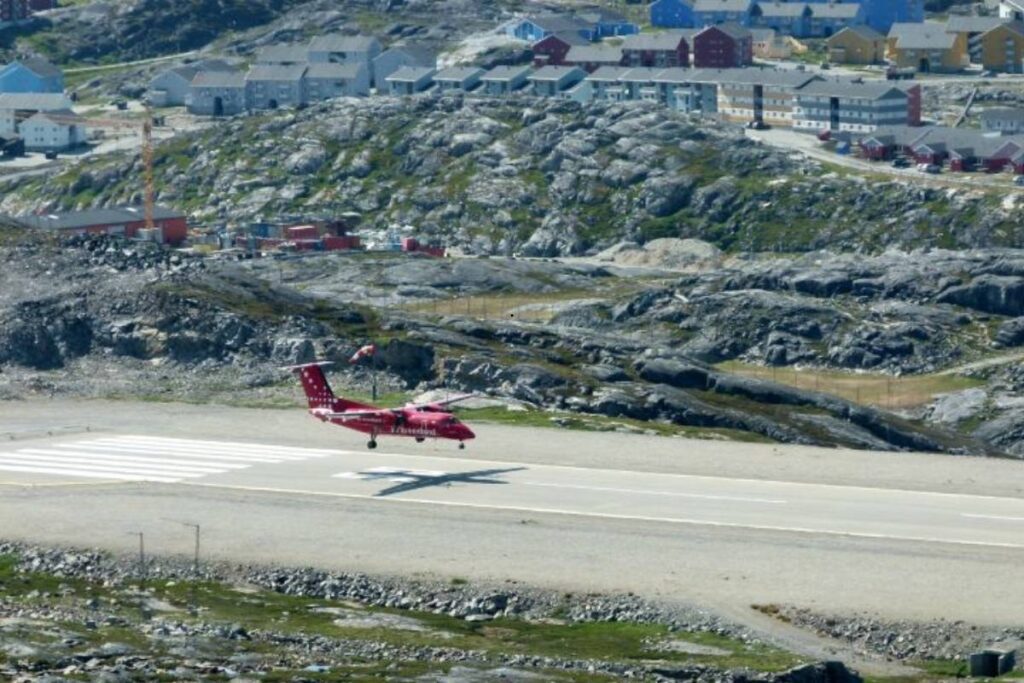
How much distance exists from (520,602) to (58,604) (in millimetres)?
15250

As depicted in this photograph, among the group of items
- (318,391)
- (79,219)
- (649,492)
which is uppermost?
(318,391)

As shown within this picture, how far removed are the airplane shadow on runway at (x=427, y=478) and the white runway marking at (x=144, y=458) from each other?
5.31 meters

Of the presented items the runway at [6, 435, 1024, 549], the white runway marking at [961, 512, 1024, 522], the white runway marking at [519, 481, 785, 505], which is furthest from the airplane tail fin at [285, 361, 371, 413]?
the white runway marking at [961, 512, 1024, 522]

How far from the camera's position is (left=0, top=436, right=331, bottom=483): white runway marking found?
309 feet

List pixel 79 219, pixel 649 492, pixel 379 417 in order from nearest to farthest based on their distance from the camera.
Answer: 1. pixel 649 492
2. pixel 379 417
3. pixel 79 219

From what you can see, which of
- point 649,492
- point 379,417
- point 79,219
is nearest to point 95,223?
point 79,219

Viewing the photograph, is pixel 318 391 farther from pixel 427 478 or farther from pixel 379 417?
pixel 427 478

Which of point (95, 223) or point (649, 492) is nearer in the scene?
point (649, 492)

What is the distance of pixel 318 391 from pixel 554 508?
16.3m

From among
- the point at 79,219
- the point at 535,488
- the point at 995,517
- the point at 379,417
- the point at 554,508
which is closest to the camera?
the point at 995,517

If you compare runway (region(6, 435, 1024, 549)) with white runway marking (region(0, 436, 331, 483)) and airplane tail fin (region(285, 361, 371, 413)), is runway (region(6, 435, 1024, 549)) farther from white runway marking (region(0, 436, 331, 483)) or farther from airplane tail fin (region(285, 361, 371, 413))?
airplane tail fin (region(285, 361, 371, 413))

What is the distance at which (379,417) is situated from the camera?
96500 mm

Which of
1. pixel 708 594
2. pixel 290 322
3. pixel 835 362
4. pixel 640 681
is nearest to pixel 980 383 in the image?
pixel 835 362

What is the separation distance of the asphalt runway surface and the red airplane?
1.16m
